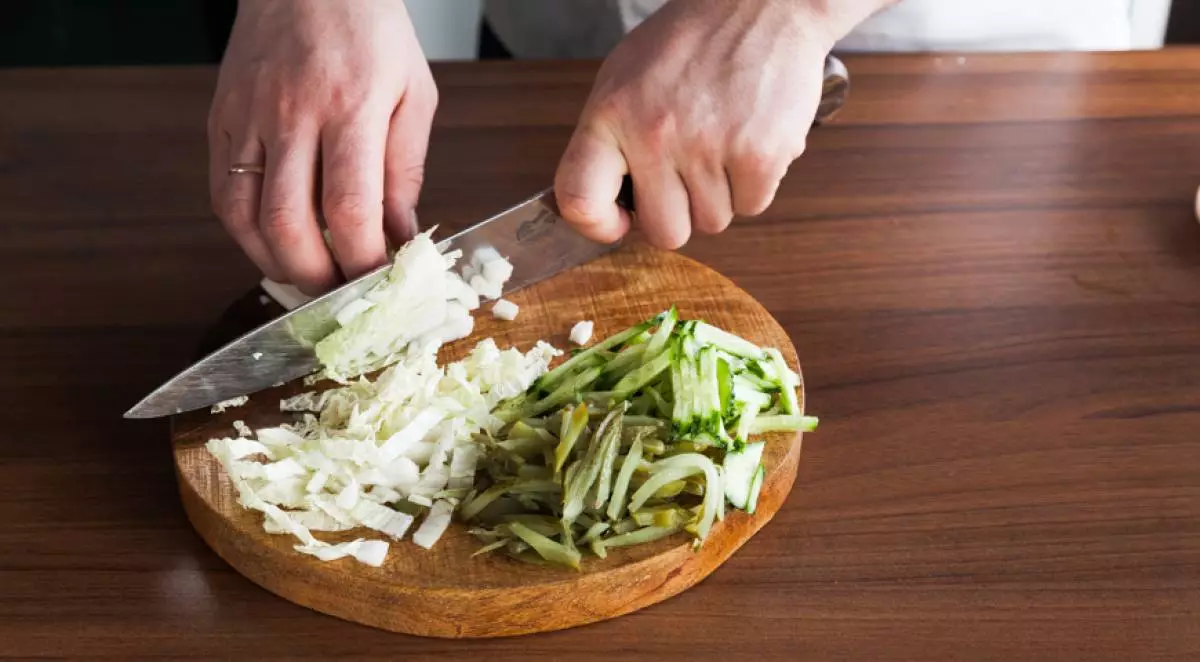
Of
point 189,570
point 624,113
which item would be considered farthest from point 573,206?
point 189,570

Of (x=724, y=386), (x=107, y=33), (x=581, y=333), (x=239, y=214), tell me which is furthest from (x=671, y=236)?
(x=107, y=33)

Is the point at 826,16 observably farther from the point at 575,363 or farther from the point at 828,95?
the point at 575,363

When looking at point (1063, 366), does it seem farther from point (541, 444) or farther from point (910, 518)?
point (541, 444)

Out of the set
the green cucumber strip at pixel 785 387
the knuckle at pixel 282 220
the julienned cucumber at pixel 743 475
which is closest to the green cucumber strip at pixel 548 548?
the julienned cucumber at pixel 743 475

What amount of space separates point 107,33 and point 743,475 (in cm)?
324

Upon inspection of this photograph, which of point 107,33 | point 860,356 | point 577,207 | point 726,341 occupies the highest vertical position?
point 577,207

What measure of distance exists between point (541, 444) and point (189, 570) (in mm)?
359

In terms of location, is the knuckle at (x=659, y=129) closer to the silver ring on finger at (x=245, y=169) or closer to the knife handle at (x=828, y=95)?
the knife handle at (x=828, y=95)

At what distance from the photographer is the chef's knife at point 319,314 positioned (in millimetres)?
1308

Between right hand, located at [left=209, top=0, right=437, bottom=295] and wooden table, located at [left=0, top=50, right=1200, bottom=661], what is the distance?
8.9 inches

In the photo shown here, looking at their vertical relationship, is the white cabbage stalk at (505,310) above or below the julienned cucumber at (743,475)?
below

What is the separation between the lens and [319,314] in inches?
53.6

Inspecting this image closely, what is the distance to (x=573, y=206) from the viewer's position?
4.58ft

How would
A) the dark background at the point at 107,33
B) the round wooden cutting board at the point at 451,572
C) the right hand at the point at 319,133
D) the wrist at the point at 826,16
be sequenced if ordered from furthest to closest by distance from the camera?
the dark background at the point at 107,33 → the wrist at the point at 826,16 → the right hand at the point at 319,133 → the round wooden cutting board at the point at 451,572
